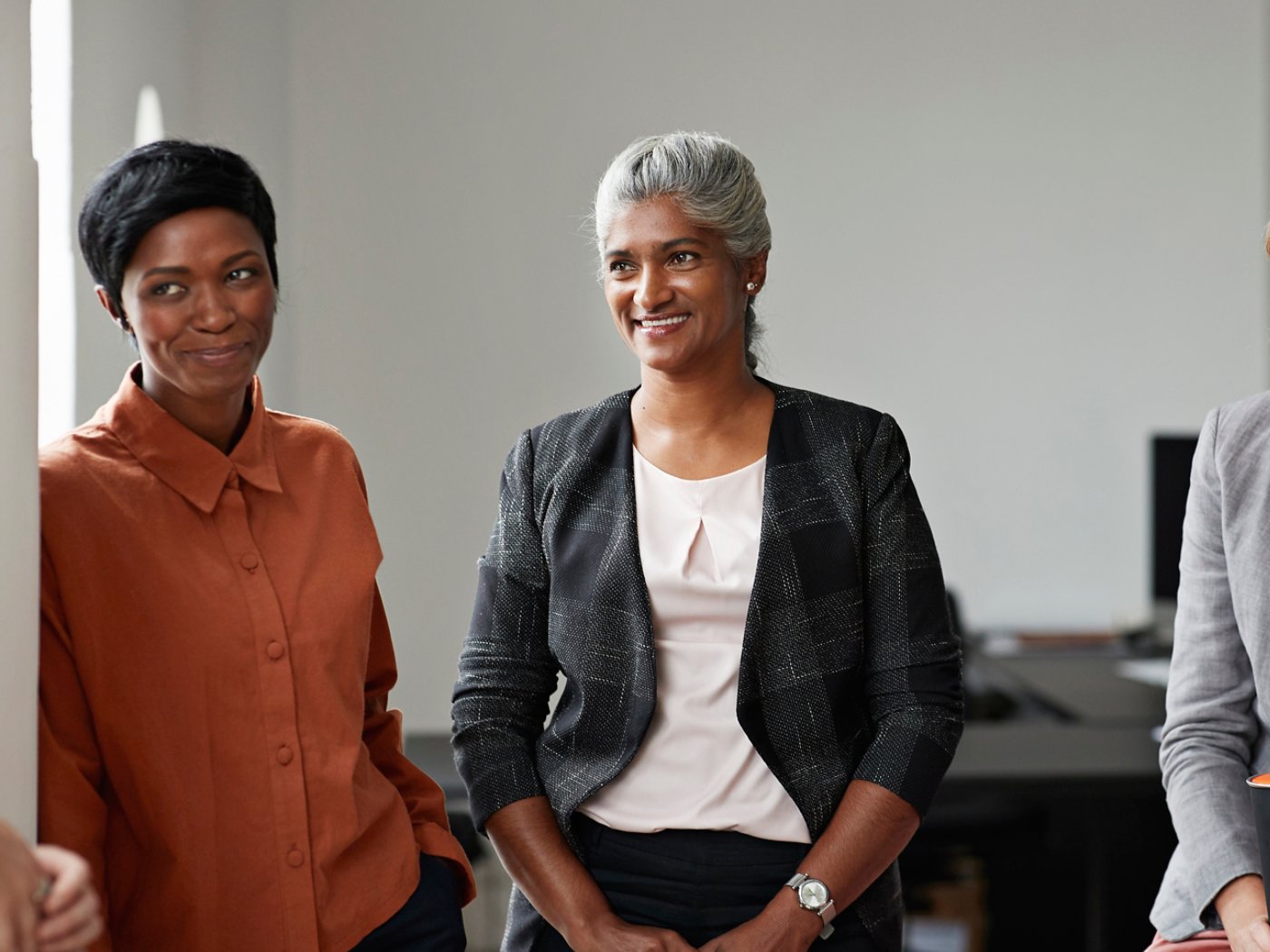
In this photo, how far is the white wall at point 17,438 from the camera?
3.96ft

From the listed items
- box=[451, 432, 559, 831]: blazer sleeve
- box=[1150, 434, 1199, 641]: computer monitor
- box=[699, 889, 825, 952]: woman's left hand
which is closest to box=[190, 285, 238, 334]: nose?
box=[451, 432, 559, 831]: blazer sleeve

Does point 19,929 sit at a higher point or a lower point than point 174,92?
lower

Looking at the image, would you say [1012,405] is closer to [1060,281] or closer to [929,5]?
[1060,281]

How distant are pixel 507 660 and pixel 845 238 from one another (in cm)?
417

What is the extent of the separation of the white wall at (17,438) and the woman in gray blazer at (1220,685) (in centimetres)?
119

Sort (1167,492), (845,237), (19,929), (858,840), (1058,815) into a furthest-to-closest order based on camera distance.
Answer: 1. (845,237)
2. (1167,492)
3. (1058,815)
4. (858,840)
5. (19,929)

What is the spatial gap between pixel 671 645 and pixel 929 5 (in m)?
4.63

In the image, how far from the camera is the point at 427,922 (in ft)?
5.16

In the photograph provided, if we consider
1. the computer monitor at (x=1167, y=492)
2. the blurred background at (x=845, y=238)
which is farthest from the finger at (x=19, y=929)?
the blurred background at (x=845, y=238)

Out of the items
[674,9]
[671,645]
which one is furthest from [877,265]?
[671,645]

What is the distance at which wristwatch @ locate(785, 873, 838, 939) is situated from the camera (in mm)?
1610

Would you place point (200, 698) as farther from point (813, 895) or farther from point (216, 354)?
point (813, 895)

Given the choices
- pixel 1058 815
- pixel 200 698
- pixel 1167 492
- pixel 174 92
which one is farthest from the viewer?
pixel 1167 492

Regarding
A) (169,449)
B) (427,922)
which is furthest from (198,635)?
(427,922)
